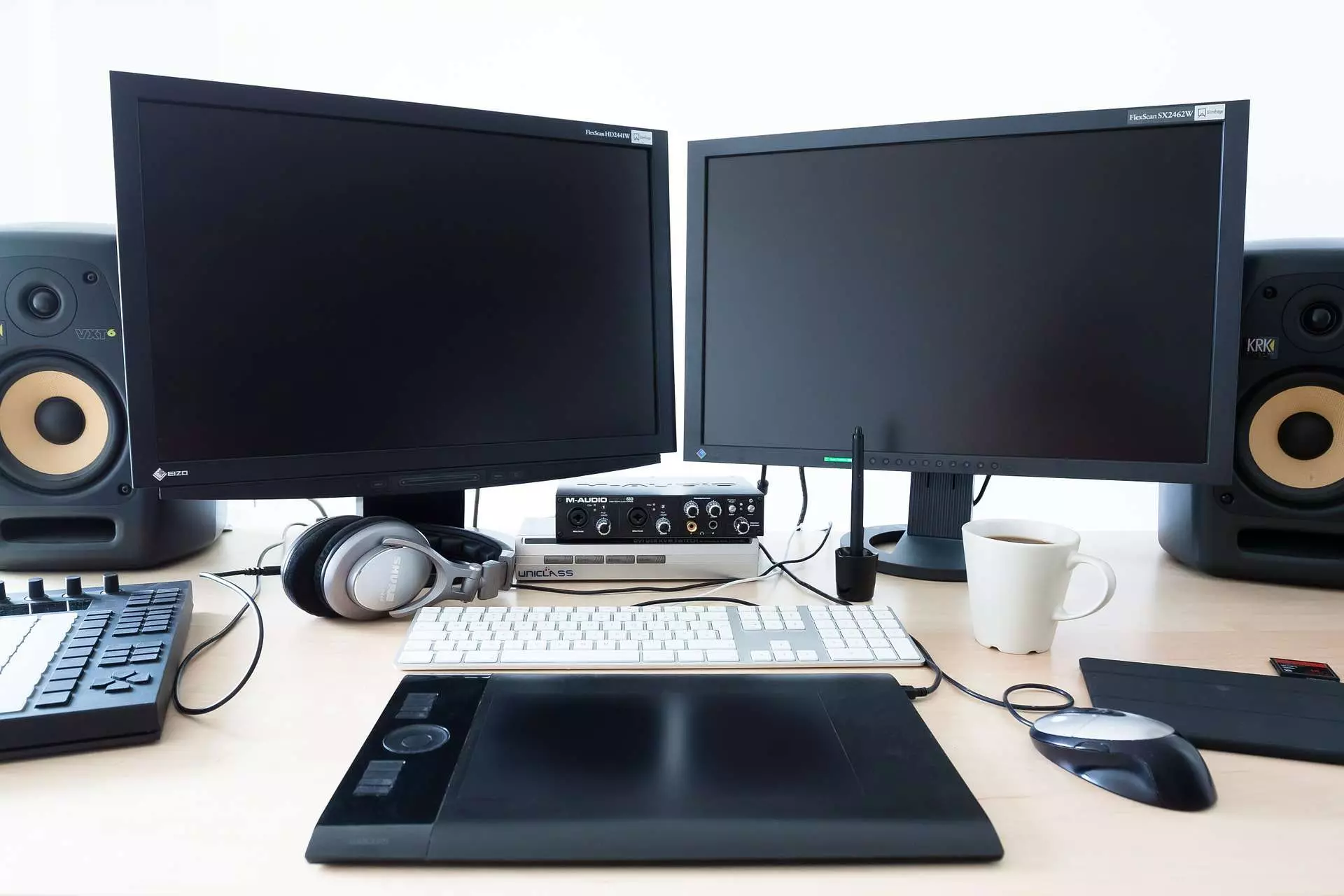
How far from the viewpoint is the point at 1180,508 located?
39.1 inches

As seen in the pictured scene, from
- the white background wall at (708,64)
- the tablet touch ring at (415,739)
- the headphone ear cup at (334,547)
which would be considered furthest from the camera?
the white background wall at (708,64)

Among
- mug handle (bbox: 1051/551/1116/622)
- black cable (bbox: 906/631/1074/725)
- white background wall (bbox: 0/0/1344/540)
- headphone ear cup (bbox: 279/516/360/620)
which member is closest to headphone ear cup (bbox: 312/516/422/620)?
headphone ear cup (bbox: 279/516/360/620)

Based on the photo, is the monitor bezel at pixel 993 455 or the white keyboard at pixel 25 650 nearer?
the white keyboard at pixel 25 650

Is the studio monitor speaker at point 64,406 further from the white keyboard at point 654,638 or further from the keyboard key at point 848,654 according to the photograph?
the keyboard key at point 848,654

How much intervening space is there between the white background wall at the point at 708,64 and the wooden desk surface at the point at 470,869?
0.93 m

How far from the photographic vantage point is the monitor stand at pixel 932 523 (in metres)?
0.98

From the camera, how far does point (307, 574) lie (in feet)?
2.51

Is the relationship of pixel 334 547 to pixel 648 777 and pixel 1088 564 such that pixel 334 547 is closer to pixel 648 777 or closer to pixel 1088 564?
pixel 648 777

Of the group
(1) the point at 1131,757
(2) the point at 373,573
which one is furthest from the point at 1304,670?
(2) the point at 373,573

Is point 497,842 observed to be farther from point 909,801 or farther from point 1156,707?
point 1156,707

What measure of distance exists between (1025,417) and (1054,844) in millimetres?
570

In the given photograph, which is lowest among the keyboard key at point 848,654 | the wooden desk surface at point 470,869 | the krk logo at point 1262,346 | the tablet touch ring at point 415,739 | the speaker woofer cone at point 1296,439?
the wooden desk surface at point 470,869

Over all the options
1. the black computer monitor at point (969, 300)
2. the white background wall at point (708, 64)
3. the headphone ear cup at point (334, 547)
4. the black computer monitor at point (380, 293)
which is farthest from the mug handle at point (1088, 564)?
the white background wall at point (708, 64)

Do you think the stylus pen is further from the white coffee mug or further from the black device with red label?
the black device with red label
